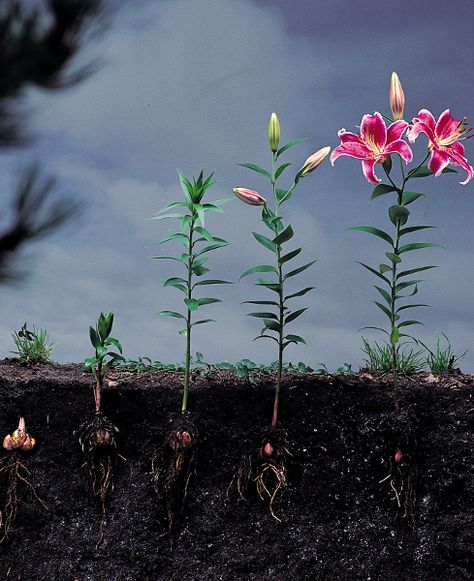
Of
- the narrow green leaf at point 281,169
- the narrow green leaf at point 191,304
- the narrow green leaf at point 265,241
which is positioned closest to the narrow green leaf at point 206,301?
the narrow green leaf at point 191,304

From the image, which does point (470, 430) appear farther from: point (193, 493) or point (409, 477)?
point (193, 493)

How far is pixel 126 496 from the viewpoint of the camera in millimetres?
3309

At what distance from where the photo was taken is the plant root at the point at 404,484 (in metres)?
3.17

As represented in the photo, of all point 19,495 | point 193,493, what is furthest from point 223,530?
point 19,495

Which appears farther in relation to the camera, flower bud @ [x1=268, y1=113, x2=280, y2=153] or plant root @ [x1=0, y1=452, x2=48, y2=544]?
plant root @ [x1=0, y1=452, x2=48, y2=544]

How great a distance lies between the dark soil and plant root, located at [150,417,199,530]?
4 cm

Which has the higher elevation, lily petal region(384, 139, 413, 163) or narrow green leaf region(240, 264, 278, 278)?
lily petal region(384, 139, 413, 163)

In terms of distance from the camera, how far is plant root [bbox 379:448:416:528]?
10.4 feet

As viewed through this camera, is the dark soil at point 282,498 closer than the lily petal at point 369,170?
No

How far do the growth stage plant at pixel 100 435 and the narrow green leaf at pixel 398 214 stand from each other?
1.21 metres

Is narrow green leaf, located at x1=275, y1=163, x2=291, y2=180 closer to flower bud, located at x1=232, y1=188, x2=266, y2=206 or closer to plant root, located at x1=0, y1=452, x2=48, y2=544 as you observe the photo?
flower bud, located at x1=232, y1=188, x2=266, y2=206

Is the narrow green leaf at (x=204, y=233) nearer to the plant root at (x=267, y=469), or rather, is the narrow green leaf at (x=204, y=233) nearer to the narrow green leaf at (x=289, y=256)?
the narrow green leaf at (x=289, y=256)

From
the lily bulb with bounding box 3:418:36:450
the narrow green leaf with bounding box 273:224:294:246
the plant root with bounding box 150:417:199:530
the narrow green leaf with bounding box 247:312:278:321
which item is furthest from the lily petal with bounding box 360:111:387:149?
the lily bulb with bounding box 3:418:36:450

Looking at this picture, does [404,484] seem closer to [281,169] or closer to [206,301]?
[206,301]
